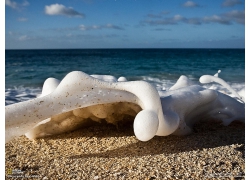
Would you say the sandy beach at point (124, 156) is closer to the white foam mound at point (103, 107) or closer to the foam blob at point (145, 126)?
the white foam mound at point (103, 107)

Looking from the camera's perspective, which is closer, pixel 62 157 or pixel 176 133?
pixel 62 157

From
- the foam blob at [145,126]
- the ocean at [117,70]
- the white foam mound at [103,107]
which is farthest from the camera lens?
the ocean at [117,70]

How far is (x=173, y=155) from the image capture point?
6.17ft

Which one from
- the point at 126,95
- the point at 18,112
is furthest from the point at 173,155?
the point at 18,112

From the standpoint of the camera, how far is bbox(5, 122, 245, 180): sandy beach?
1.69 meters

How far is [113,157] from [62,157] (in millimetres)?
329

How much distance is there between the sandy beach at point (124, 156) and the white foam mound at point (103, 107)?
4.5 inches

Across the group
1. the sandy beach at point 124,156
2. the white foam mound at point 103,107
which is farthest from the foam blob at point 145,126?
the sandy beach at point 124,156

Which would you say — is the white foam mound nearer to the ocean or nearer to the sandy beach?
the sandy beach

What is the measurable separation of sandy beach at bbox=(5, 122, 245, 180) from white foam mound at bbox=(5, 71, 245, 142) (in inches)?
4.5

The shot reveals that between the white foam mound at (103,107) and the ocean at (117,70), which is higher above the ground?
the white foam mound at (103,107)

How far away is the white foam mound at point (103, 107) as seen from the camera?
5.98 ft

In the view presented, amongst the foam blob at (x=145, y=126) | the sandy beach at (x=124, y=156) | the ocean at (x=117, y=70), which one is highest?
the foam blob at (x=145, y=126)

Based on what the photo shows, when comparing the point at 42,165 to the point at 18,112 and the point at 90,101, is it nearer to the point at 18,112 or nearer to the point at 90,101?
the point at 18,112
